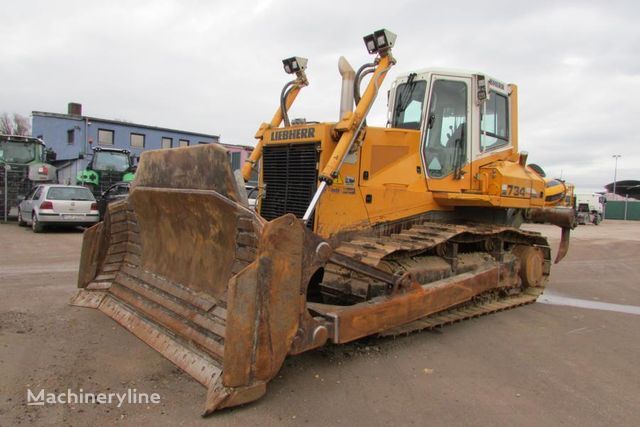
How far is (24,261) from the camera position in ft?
28.9

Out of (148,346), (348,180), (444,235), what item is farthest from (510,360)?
(148,346)

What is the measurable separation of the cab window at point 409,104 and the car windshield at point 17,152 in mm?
16731

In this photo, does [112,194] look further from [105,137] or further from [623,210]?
[623,210]

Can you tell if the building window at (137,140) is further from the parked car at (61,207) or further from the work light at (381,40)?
the work light at (381,40)

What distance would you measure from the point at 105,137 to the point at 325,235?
30222mm

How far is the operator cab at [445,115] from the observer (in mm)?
5770

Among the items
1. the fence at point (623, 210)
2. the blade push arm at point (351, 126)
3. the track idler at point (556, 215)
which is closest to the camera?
the blade push arm at point (351, 126)

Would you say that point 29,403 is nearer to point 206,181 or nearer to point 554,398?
point 206,181

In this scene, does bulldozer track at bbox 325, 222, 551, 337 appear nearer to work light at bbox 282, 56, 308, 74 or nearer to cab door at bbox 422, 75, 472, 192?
cab door at bbox 422, 75, 472, 192

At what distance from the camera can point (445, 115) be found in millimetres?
5938

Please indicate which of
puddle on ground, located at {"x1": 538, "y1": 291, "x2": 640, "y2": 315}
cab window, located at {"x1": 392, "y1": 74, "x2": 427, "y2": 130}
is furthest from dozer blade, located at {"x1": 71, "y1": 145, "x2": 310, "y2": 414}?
puddle on ground, located at {"x1": 538, "y1": 291, "x2": 640, "y2": 315}

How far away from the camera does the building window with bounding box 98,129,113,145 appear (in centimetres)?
3082

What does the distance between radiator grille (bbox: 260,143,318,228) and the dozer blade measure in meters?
1.14

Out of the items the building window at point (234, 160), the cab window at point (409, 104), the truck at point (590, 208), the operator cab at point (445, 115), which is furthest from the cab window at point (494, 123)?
the truck at point (590, 208)
